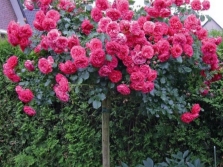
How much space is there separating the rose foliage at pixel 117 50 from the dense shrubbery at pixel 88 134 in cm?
74

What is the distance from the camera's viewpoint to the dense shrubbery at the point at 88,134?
10.8 ft

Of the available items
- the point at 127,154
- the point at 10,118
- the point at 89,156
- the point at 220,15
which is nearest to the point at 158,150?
the point at 127,154

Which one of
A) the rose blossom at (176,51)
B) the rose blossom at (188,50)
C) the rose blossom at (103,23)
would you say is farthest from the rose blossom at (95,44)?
the rose blossom at (188,50)

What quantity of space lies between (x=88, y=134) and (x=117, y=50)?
1.74 meters

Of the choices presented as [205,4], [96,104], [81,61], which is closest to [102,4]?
[81,61]

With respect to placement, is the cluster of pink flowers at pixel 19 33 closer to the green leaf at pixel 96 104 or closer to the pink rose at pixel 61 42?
the pink rose at pixel 61 42

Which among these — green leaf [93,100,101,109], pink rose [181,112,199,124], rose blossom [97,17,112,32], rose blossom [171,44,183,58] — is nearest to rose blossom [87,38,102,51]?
rose blossom [97,17,112,32]

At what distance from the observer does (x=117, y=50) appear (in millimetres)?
2170

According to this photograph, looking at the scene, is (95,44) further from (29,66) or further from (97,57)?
(29,66)

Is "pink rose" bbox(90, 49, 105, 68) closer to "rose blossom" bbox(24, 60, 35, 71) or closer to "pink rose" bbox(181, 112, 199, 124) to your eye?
"rose blossom" bbox(24, 60, 35, 71)

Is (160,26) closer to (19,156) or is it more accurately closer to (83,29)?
(83,29)

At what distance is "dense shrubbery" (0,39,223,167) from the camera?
3.30 meters

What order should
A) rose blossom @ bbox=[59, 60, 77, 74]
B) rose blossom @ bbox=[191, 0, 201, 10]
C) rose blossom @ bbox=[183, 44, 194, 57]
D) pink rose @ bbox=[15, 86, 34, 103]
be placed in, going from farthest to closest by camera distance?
rose blossom @ bbox=[191, 0, 201, 10], pink rose @ bbox=[15, 86, 34, 103], rose blossom @ bbox=[183, 44, 194, 57], rose blossom @ bbox=[59, 60, 77, 74]

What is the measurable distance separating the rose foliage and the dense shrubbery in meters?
0.74
